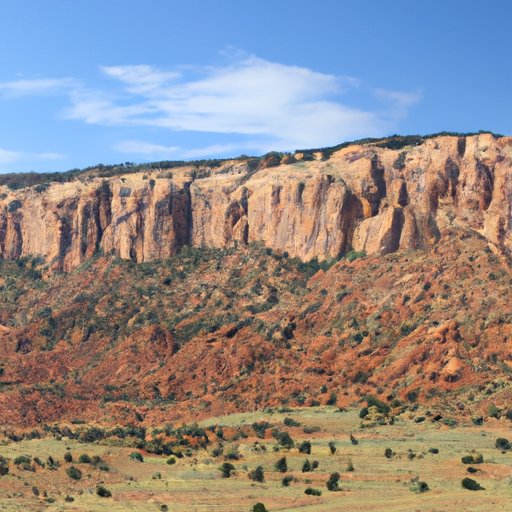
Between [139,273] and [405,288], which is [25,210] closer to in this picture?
[139,273]

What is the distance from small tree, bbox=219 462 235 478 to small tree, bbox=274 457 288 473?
270 cm

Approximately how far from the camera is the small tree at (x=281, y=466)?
74.8 metres

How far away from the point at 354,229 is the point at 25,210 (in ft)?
144

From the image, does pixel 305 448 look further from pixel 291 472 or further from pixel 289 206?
pixel 289 206

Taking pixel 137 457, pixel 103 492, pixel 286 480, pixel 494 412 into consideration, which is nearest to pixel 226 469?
pixel 286 480

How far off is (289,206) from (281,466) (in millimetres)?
45018

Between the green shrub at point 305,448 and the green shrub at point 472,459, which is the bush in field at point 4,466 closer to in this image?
the green shrub at point 305,448

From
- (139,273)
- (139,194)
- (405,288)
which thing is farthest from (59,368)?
(405,288)

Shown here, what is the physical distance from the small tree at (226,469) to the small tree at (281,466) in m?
2.70

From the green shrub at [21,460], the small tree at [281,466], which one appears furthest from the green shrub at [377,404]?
the green shrub at [21,460]

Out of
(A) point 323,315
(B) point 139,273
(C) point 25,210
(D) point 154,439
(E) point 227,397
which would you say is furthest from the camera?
(C) point 25,210

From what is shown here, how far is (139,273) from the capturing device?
401ft

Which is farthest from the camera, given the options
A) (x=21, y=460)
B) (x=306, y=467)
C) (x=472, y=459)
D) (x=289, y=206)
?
(x=289, y=206)

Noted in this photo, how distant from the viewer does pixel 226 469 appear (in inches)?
2933
